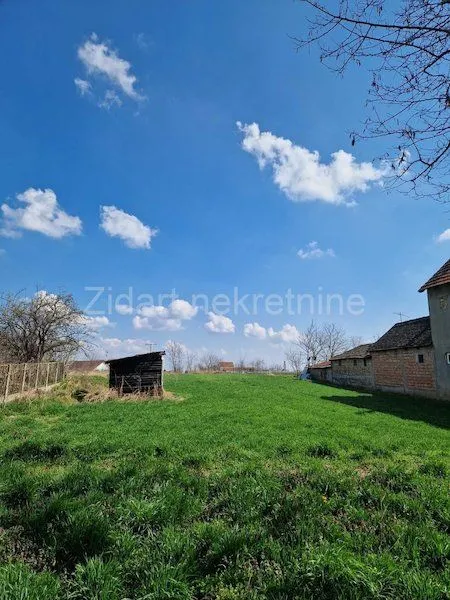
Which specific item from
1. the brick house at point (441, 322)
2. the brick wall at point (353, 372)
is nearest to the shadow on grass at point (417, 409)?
the brick house at point (441, 322)

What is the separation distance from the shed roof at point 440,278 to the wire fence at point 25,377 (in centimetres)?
2048

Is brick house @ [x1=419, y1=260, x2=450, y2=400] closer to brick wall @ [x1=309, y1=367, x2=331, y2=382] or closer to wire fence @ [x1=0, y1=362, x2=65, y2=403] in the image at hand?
brick wall @ [x1=309, y1=367, x2=331, y2=382]

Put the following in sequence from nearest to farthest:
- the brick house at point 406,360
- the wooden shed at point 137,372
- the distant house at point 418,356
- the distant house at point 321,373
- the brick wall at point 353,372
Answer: the distant house at point 418,356, the wooden shed at point 137,372, the brick house at point 406,360, the brick wall at point 353,372, the distant house at point 321,373

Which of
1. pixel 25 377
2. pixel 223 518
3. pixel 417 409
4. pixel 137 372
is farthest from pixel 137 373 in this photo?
pixel 223 518

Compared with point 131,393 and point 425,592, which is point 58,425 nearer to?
point 131,393

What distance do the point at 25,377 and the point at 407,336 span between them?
2214cm

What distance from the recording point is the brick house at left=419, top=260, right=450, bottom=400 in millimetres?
18930

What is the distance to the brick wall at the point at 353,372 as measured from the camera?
28625 millimetres

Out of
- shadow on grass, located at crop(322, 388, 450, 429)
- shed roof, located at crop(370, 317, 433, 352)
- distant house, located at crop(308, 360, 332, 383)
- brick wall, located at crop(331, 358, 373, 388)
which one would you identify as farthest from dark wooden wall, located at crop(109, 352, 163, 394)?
distant house, located at crop(308, 360, 332, 383)

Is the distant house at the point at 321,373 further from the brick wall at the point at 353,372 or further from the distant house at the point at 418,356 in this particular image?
the distant house at the point at 418,356

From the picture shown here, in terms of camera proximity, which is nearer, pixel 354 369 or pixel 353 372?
pixel 354 369

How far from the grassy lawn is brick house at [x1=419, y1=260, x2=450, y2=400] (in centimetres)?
1210

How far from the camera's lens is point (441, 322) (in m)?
19.4

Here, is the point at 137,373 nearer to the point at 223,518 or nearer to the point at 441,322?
the point at 441,322
